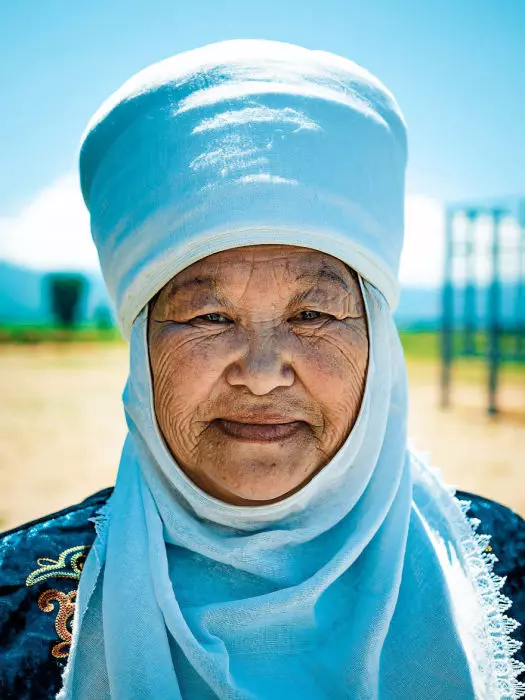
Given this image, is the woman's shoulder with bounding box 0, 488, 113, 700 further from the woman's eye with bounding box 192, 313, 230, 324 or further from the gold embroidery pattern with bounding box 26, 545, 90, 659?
the woman's eye with bounding box 192, 313, 230, 324

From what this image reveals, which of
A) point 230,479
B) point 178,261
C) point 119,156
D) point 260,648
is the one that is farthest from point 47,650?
point 119,156

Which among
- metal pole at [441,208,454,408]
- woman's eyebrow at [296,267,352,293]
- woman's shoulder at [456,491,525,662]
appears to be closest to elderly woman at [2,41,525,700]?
woman's eyebrow at [296,267,352,293]

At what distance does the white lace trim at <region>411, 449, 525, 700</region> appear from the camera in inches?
73.5

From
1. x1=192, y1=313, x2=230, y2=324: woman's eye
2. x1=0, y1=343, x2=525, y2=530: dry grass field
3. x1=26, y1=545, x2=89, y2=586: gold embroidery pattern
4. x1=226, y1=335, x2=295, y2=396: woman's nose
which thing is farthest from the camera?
x1=0, y1=343, x2=525, y2=530: dry grass field

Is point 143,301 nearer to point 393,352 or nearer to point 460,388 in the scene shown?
point 393,352

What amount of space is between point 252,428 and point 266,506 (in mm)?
249

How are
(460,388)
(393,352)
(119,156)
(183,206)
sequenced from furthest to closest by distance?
(460,388)
(393,352)
(119,156)
(183,206)

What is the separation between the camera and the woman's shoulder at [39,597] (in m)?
1.74

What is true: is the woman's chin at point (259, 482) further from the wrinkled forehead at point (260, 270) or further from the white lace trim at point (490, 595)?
the white lace trim at point (490, 595)

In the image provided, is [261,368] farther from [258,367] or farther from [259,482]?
[259,482]

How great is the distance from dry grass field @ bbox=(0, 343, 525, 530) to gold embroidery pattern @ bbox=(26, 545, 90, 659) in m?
5.32

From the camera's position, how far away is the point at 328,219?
1.72 metres

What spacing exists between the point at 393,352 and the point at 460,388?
1910 cm

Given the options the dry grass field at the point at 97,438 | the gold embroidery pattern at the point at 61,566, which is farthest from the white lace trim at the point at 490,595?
the dry grass field at the point at 97,438
